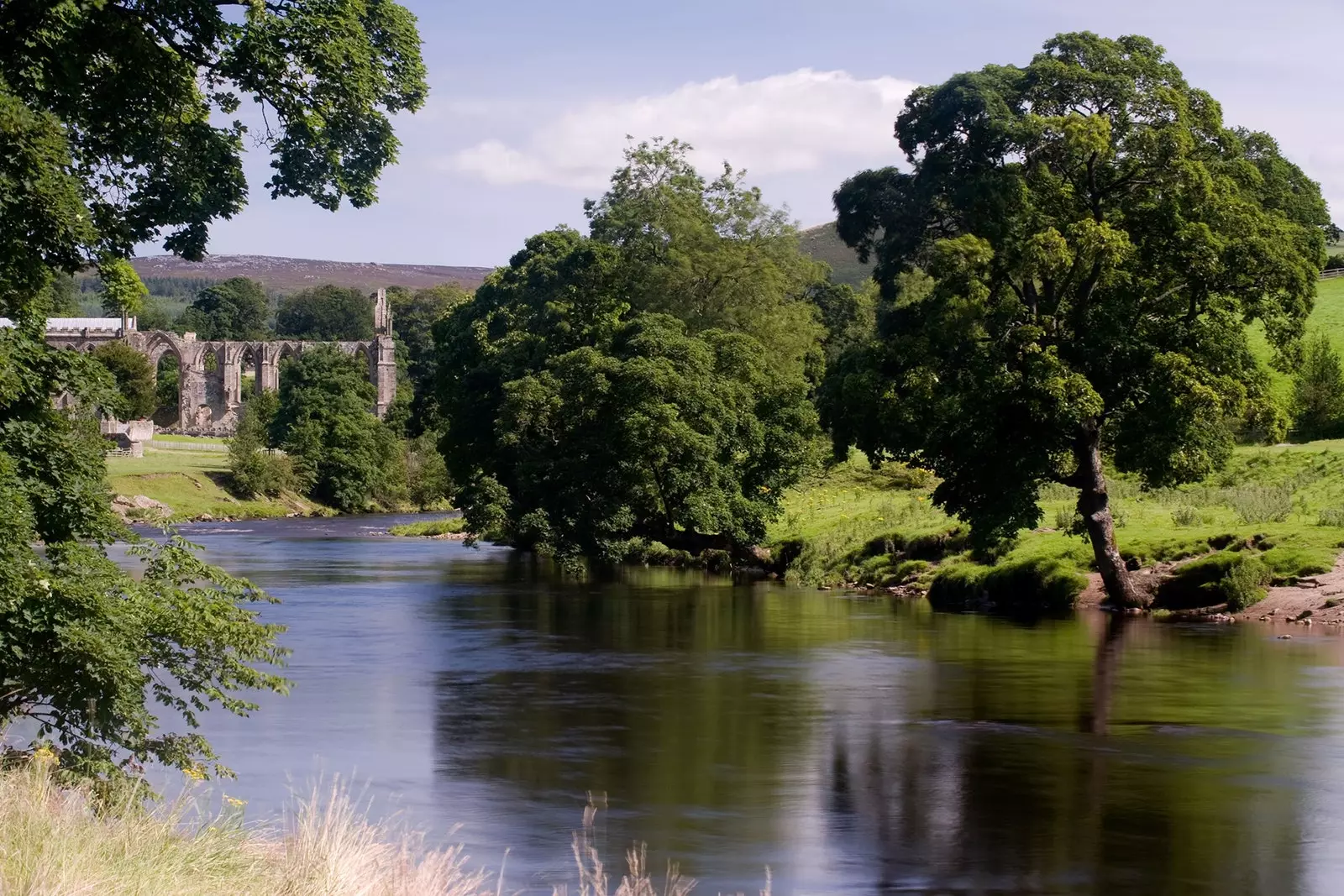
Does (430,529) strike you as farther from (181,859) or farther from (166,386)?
(166,386)

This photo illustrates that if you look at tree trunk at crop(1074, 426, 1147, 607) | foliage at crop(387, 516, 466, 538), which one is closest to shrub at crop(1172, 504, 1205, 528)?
tree trunk at crop(1074, 426, 1147, 607)

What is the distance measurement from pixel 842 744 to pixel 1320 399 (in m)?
44.3

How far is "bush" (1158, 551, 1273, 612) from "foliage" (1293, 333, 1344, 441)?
2431cm

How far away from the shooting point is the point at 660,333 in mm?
55594

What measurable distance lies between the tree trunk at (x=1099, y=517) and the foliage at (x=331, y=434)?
81842mm

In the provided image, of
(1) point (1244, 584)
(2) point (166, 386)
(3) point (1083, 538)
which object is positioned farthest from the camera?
(2) point (166, 386)

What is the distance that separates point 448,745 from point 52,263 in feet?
33.1

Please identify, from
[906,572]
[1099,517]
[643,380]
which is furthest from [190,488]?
[1099,517]

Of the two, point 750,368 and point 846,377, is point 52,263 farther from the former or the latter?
point 750,368

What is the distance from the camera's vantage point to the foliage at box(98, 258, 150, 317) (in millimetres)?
17759

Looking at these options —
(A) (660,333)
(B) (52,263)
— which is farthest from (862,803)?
→ (A) (660,333)

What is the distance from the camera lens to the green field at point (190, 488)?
99000 millimetres

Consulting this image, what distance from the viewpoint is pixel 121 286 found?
59.4 ft

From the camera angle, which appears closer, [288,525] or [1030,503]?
[1030,503]
